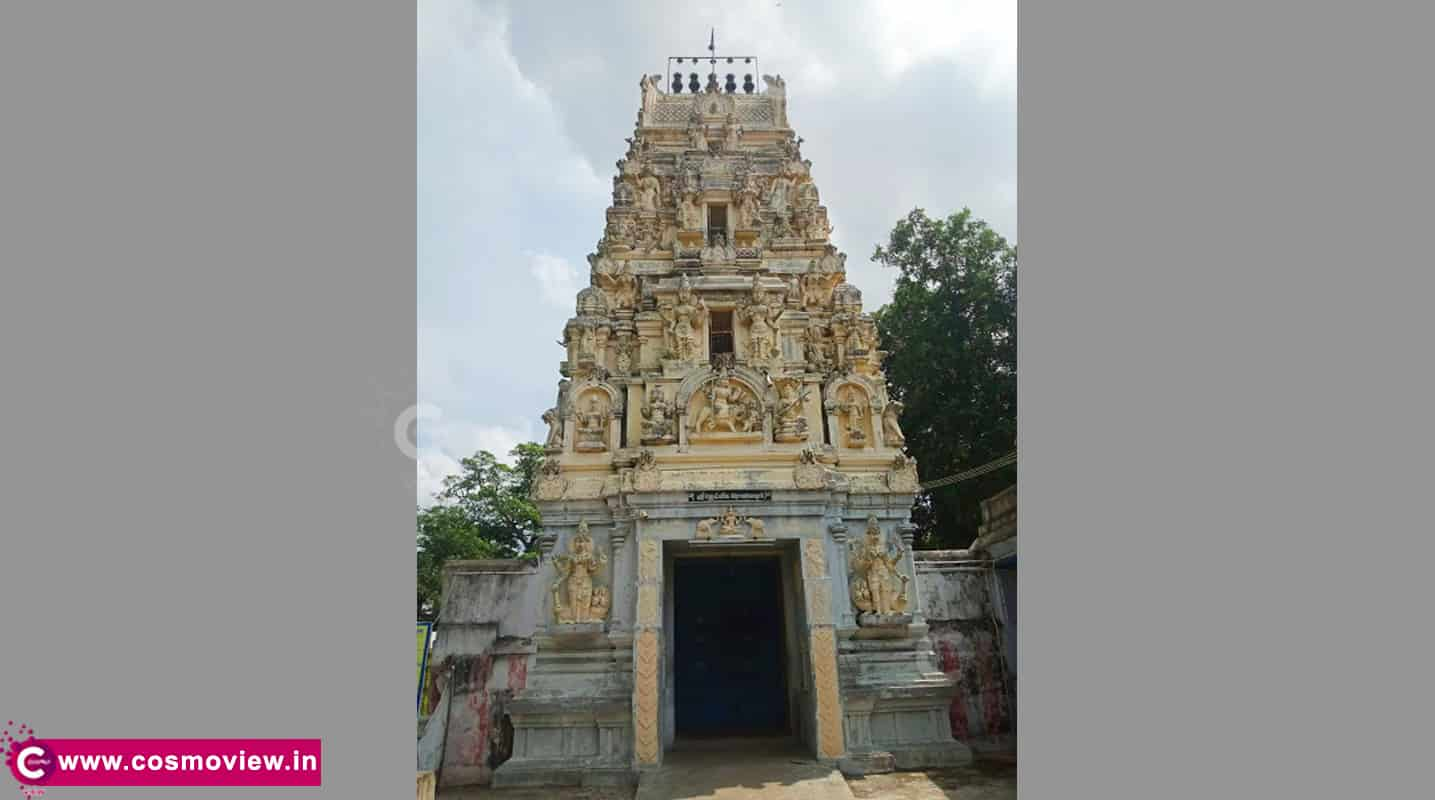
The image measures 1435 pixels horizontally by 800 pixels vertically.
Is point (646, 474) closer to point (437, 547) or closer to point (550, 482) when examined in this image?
point (550, 482)

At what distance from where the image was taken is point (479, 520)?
3012cm

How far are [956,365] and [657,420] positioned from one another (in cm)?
1154

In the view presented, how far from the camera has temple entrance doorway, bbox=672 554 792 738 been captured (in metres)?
12.9

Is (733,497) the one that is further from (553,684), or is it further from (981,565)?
(981,565)

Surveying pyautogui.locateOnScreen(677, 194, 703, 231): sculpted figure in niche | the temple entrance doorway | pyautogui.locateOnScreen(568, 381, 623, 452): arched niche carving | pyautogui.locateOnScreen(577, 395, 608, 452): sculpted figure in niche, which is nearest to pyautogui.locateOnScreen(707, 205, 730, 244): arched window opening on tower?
pyautogui.locateOnScreen(677, 194, 703, 231): sculpted figure in niche

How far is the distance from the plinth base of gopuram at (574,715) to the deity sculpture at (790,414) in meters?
4.02

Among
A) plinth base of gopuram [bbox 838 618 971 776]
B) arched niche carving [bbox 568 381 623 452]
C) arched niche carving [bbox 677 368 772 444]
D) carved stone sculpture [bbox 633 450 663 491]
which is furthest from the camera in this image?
arched niche carving [bbox 568 381 623 452]

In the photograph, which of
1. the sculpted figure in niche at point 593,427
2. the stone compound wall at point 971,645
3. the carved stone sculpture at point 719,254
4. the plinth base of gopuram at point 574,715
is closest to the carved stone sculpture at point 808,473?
the stone compound wall at point 971,645

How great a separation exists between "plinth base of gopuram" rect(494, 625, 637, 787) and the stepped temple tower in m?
0.03

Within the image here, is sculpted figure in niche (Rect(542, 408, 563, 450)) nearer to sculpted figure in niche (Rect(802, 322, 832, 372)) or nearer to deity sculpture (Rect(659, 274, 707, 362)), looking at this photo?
deity sculpture (Rect(659, 274, 707, 362))

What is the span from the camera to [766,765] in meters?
10.1

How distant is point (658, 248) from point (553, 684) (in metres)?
8.23

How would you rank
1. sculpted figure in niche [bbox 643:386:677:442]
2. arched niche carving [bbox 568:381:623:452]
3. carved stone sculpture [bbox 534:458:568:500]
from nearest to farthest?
1. carved stone sculpture [bbox 534:458:568:500]
2. sculpted figure in niche [bbox 643:386:677:442]
3. arched niche carving [bbox 568:381:623:452]
